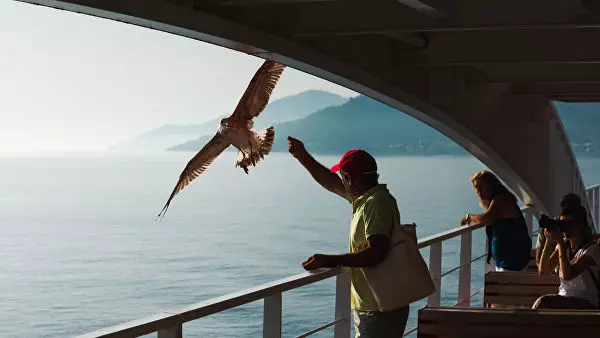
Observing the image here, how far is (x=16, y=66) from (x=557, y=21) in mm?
103324

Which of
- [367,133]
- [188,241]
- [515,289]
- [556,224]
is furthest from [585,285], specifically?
[367,133]

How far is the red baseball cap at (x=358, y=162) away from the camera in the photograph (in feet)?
13.1

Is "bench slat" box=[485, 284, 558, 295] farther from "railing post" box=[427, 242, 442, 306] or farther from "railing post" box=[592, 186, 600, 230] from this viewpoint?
"railing post" box=[592, 186, 600, 230]

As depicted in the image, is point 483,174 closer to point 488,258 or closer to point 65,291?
point 488,258

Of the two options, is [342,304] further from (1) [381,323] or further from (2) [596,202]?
(2) [596,202]

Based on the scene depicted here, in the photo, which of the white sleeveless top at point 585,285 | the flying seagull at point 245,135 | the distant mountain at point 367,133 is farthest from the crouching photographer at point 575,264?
the distant mountain at point 367,133

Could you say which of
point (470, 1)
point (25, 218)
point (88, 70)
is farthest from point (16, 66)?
point (470, 1)

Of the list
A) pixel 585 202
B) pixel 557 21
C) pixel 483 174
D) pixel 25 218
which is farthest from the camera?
pixel 25 218

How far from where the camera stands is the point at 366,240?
3.96m

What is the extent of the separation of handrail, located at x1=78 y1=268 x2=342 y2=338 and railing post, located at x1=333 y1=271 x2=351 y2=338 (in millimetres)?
341

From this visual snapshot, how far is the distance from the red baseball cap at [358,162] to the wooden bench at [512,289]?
1.92m

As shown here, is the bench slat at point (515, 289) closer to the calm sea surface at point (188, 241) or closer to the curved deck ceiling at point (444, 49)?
the curved deck ceiling at point (444, 49)

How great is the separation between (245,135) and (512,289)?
5.57ft

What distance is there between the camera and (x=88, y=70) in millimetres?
101625
